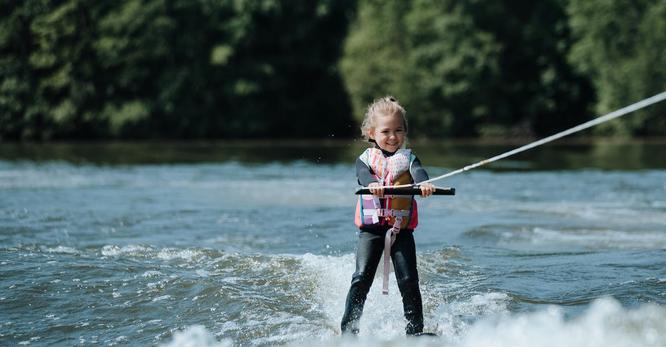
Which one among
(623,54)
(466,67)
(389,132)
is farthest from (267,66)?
(389,132)

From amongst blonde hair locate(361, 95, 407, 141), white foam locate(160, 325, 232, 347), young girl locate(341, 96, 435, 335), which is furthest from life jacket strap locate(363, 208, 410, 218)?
white foam locate(160, 325, 232, 347)

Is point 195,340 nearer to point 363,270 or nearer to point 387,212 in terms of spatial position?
point 363,270

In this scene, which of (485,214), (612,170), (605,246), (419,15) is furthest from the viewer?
(419,15)

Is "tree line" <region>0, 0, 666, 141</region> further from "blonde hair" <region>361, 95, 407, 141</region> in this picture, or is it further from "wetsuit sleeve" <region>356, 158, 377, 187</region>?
"wetsuit sleeve" <region>356, 158, 377, 187</region>

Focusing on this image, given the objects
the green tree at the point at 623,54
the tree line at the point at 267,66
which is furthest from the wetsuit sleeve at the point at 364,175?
the tree line at the point at 267,66

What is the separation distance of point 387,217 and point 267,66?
44.1 meters

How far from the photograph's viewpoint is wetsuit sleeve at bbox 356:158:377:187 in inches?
259

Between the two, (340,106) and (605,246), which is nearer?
Answer: (605,246)

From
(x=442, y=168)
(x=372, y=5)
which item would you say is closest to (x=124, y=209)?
(x=442, y=168)

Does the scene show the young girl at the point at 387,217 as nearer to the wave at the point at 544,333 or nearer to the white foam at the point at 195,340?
the wave at the point at 544,333

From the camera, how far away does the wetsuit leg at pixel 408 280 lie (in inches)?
255

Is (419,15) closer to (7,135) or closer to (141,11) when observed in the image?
(141,11)

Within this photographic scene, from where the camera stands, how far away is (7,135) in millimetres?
48875

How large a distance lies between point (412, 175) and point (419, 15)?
42.5 m
